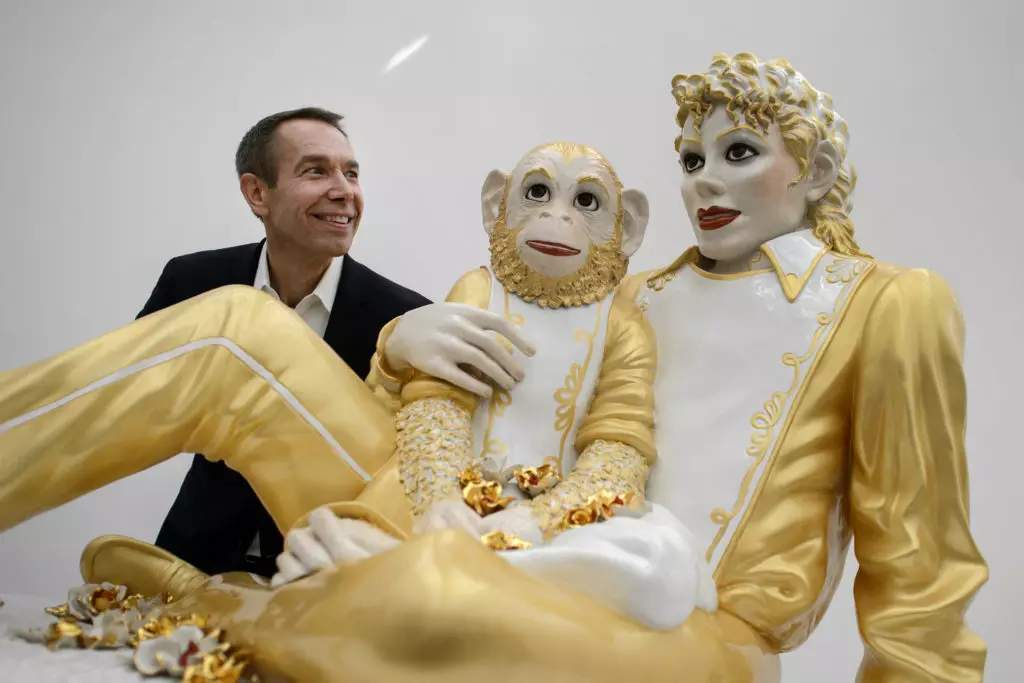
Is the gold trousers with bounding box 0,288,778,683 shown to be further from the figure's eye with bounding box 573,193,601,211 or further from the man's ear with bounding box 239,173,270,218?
the man's ear with bounding box 239,173,270,218

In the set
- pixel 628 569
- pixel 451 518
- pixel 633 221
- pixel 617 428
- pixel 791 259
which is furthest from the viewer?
pixel 633 221

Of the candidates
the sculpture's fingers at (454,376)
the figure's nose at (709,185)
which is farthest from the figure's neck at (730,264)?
the sculpture's fingers at (454,376)

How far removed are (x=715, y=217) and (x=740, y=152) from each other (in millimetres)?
120

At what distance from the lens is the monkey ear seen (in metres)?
1.81

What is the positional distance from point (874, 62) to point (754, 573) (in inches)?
83.1

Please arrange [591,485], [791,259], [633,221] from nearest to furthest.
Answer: [591,485] < [791,259] < [633,221]

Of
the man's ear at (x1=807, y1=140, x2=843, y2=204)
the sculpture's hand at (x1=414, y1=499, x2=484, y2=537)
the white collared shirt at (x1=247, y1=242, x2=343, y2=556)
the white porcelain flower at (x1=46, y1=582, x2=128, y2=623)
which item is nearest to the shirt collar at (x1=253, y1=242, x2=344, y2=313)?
the white collared shirt at (x1=247, y1=242, x2=343, y2=556)

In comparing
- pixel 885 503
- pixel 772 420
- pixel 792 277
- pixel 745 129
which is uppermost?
pixel 745 129

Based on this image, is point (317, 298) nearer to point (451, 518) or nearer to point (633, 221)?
point (633, 221)

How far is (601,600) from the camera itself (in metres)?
1.29

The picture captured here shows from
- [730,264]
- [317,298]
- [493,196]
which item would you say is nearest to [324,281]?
[317,298]

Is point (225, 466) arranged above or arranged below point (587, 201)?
below

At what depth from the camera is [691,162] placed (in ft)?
6.02

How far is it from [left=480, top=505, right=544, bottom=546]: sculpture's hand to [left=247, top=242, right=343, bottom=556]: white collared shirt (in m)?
1.01
